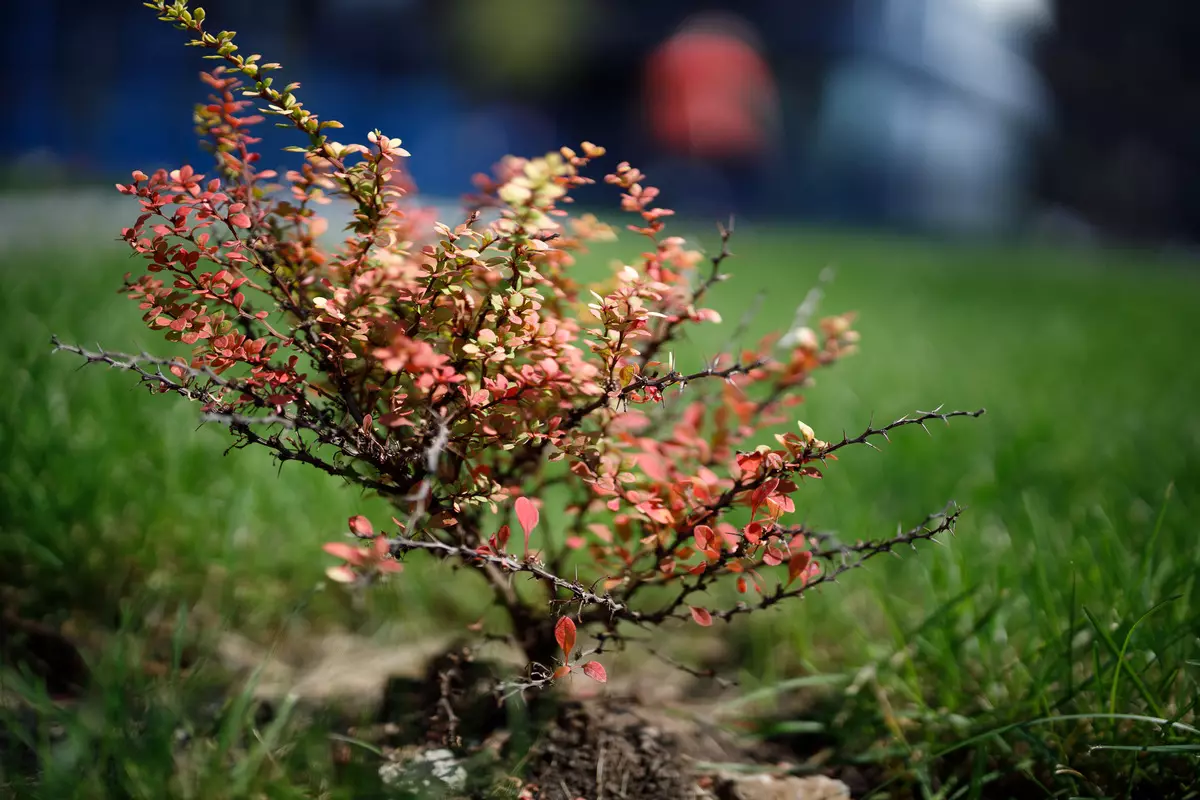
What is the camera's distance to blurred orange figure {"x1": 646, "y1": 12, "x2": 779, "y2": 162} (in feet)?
30.8

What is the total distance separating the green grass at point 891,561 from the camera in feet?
4.71

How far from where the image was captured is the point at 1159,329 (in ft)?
16.9

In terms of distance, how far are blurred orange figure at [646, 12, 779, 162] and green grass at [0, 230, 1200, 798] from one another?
6.82 meters

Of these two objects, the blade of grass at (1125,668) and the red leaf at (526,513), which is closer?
the red leaf at (526,513)

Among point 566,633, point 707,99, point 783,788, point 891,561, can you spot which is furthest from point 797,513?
point 707,99

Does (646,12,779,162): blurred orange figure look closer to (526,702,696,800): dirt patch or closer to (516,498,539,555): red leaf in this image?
(526,702,696,800): dirt patch

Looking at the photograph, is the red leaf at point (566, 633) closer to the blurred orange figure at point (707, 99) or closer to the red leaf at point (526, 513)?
the red leaf at point (526, 513)

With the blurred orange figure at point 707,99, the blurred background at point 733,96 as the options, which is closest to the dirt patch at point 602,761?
the blurred background at point 733,96

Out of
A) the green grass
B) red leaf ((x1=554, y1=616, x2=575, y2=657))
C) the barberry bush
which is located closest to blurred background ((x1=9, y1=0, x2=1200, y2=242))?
the green grass

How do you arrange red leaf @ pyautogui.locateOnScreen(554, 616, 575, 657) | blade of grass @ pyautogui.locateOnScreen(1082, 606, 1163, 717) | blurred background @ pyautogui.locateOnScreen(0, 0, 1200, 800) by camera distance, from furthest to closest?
blurred background @ pyautogui.locateOnScreen(0, 0, 1200, 800) < blade of grass @ pyautogui.locateOnScreen(1082, 606, 1163, 717) < red leaf @ pyautogui.locateOnScreen(554, 616, 575, 657)

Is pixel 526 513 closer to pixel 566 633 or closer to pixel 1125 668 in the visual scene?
pixel 566 633

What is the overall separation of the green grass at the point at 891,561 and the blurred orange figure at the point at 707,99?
269 inches

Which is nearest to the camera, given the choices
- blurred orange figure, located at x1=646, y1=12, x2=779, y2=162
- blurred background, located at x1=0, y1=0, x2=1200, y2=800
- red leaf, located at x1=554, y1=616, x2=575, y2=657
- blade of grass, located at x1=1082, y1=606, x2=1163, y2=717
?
red leaf, located at x1=554, y1=616, x2=575, y2=657

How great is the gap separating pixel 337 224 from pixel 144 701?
19.8ft
